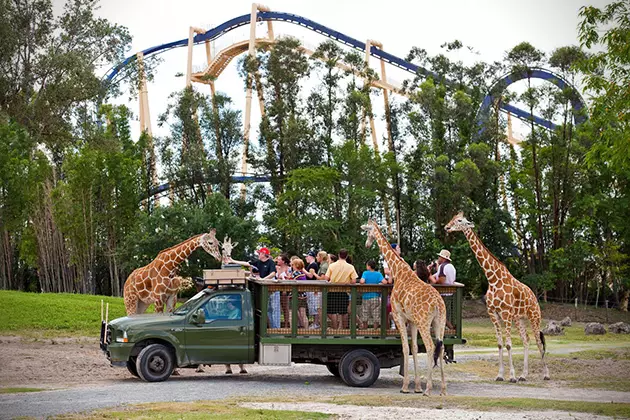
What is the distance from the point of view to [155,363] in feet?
55.6

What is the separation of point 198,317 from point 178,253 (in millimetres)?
4096

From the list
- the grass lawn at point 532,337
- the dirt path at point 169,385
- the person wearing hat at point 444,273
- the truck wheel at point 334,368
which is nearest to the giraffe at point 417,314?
the dirt path at point 169,385

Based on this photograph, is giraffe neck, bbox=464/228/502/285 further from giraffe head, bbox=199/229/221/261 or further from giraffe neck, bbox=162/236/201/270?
giraffe neck, bbox=162/236/201/270

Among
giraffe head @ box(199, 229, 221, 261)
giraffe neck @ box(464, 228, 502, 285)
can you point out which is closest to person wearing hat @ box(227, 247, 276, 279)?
giraffe head @ box(199, 229, 221, 261)

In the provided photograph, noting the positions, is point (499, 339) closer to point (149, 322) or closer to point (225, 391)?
point (225, 391)

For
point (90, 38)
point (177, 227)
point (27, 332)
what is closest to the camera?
point (27, 332)

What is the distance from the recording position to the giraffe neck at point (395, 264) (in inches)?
674

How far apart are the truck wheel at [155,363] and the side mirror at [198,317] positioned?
719mm

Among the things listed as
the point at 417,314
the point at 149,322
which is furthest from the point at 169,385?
the point at 417,314

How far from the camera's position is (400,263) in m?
17.4

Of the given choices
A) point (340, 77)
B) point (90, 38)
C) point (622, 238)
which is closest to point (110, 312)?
point (90, 38)

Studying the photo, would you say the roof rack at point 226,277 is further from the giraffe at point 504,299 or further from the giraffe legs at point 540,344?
the giraffe legs at point 540,344

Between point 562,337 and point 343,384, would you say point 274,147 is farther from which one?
point 343,384

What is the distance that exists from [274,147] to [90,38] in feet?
54.2
